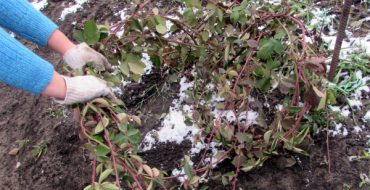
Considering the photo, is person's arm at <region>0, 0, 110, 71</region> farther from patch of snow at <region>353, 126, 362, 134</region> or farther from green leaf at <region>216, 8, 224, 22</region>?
patch of snow at <region>353, 126, 362, 134</region>

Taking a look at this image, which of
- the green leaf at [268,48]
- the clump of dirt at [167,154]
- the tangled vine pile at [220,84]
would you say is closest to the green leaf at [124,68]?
the tangled vine pile at [220,84]

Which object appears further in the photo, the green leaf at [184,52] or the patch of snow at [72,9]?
the patch of snow at [72,9]

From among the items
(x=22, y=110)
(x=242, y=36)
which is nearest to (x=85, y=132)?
(x=242, y=36)

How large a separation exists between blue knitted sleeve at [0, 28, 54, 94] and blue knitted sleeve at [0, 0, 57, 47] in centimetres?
19

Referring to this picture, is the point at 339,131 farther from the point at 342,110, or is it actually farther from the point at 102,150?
the point at 102,150

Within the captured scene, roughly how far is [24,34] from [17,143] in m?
0.66

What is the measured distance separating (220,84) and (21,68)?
0.67 metres

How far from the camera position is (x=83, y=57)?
142 cm

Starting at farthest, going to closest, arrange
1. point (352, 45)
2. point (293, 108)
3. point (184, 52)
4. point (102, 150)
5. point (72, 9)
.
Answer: point (72, 9)
point (352, 45)
point (184, 52)
point (293, 108)
point (102, 150)

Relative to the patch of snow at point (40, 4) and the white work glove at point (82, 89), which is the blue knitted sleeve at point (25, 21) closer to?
the white work glove at point (82, 89)

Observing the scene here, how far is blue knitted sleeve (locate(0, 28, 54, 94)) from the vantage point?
3.93 feet

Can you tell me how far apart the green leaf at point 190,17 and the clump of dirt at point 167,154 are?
0.48 m

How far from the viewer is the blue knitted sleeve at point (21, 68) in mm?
1199


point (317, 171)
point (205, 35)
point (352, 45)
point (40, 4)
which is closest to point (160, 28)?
point (205, 35)
